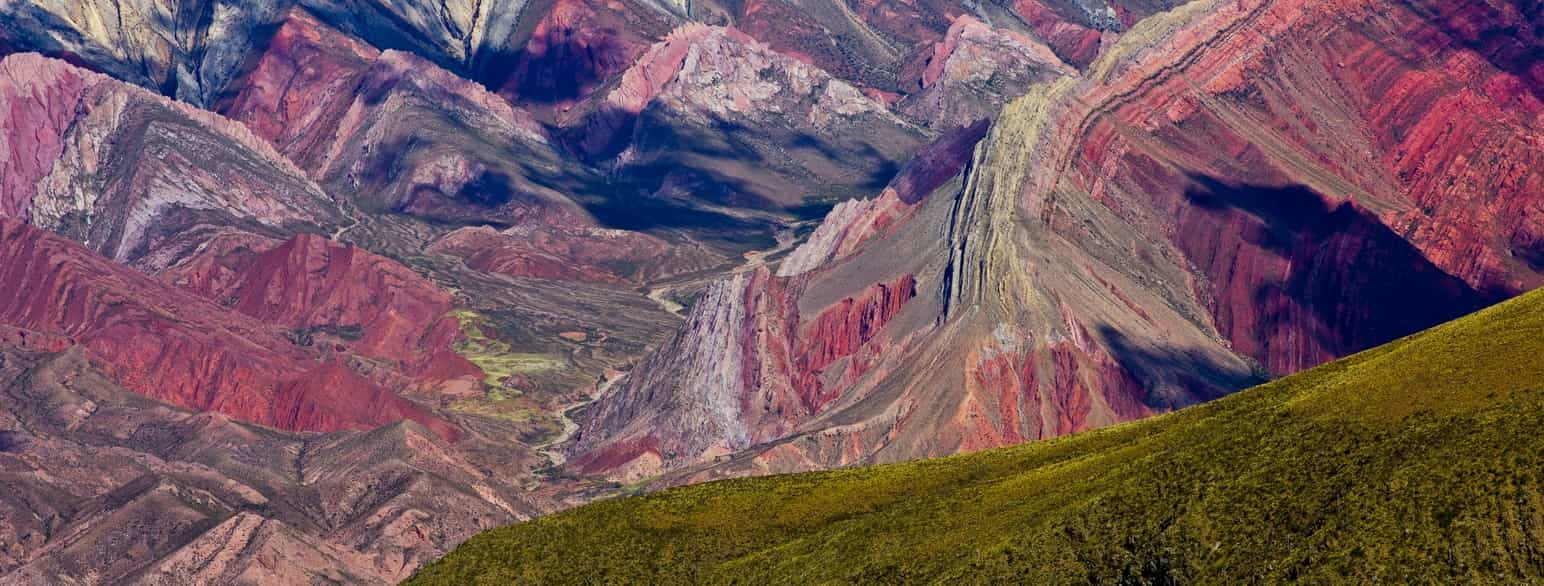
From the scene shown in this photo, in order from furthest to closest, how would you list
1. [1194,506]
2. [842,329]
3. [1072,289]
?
[842,329], [1072,289], [1194,506]

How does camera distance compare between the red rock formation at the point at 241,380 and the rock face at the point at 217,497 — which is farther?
the red rock formation at the point at 241,380

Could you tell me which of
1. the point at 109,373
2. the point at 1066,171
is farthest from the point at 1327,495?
the point at 109,373

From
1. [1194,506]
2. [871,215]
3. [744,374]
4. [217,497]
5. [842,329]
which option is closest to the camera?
[1194,506]

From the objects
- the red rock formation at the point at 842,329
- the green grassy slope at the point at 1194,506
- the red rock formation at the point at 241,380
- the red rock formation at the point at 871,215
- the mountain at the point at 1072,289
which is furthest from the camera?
the red rock formation at the point at 871,215

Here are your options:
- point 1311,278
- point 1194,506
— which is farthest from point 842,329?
point 1194,506

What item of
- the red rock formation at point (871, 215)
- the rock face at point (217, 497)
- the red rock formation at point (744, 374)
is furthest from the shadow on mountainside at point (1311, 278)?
the rock face at point (217, 497)

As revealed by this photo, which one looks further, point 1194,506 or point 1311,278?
point 1311,278

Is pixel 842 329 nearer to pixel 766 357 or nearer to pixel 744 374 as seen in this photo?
pixel 766 357

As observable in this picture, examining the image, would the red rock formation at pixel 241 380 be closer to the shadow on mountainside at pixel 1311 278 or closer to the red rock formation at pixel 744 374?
the red rock formation at pixel 744 374
